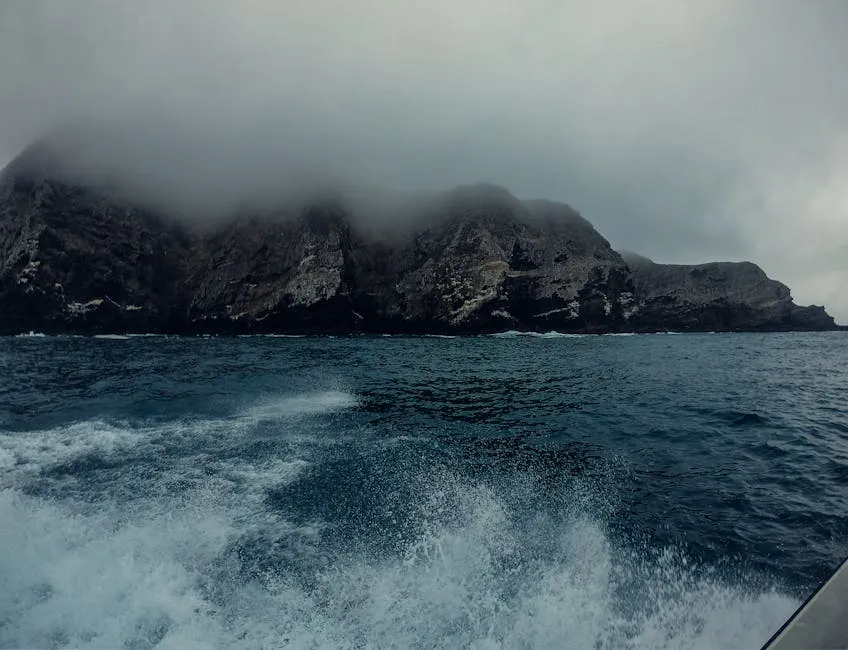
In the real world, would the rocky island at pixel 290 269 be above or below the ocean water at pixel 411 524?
above

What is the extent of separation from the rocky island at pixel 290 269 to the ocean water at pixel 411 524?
70.4m

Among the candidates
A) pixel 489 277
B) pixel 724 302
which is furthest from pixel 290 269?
pixel 724 302

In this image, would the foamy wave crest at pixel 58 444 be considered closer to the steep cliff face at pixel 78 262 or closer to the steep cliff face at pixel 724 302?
the steep cliff face at pixel 78 262

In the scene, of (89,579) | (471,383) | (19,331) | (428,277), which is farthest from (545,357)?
(19,331)

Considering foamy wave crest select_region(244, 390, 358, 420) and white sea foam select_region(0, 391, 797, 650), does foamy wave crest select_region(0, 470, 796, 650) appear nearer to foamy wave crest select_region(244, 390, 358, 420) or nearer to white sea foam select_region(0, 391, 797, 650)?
white sea foam select_region(0, 391, 797, 650)

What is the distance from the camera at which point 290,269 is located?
92250mm

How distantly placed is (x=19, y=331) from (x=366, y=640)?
101 meters

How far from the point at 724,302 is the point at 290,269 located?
4997 inches

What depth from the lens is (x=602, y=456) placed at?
13.4 metres

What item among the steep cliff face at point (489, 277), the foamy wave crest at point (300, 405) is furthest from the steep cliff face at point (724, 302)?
the foamy wave crest at point (300, 405)

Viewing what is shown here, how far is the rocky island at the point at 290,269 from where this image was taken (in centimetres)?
8025

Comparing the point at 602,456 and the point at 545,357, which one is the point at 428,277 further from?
the point at 602,456

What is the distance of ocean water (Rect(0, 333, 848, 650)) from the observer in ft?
22.0

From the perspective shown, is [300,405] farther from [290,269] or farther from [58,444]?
[290,269]
